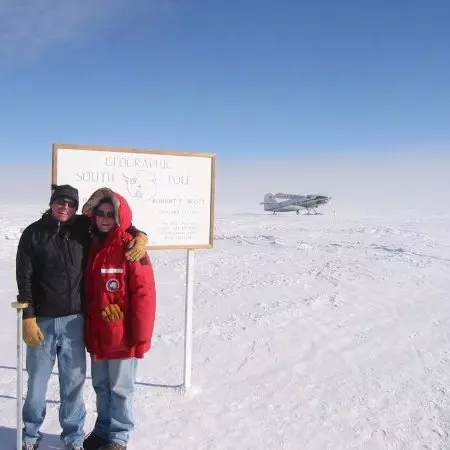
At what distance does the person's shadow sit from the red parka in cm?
84

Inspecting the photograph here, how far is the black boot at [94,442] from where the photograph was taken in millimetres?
3174

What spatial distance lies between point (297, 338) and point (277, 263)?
18.8 feet

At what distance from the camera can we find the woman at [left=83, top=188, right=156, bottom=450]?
2.96 meters

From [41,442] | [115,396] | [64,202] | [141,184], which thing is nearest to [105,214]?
[64,202]

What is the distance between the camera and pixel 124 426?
3.15 meters

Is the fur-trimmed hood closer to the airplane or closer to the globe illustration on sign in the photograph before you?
the globe illustration on sign

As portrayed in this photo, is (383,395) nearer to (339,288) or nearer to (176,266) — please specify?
(339,288)

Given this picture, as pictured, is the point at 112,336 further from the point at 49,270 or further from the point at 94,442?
the point at 94,442

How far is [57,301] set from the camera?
2.92 metres

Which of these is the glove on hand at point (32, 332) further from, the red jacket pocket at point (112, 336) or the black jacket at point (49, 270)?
the red jacket pocket at point (112, 336)

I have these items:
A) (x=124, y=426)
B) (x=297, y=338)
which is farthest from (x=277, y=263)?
(x=124, y=426)

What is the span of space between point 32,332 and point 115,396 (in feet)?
2.42

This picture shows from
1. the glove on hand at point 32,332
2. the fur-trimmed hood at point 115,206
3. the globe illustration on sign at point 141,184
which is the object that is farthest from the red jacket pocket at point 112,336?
the globe illustration on sign at point 141,184

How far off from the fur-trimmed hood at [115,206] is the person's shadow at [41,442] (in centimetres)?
171
